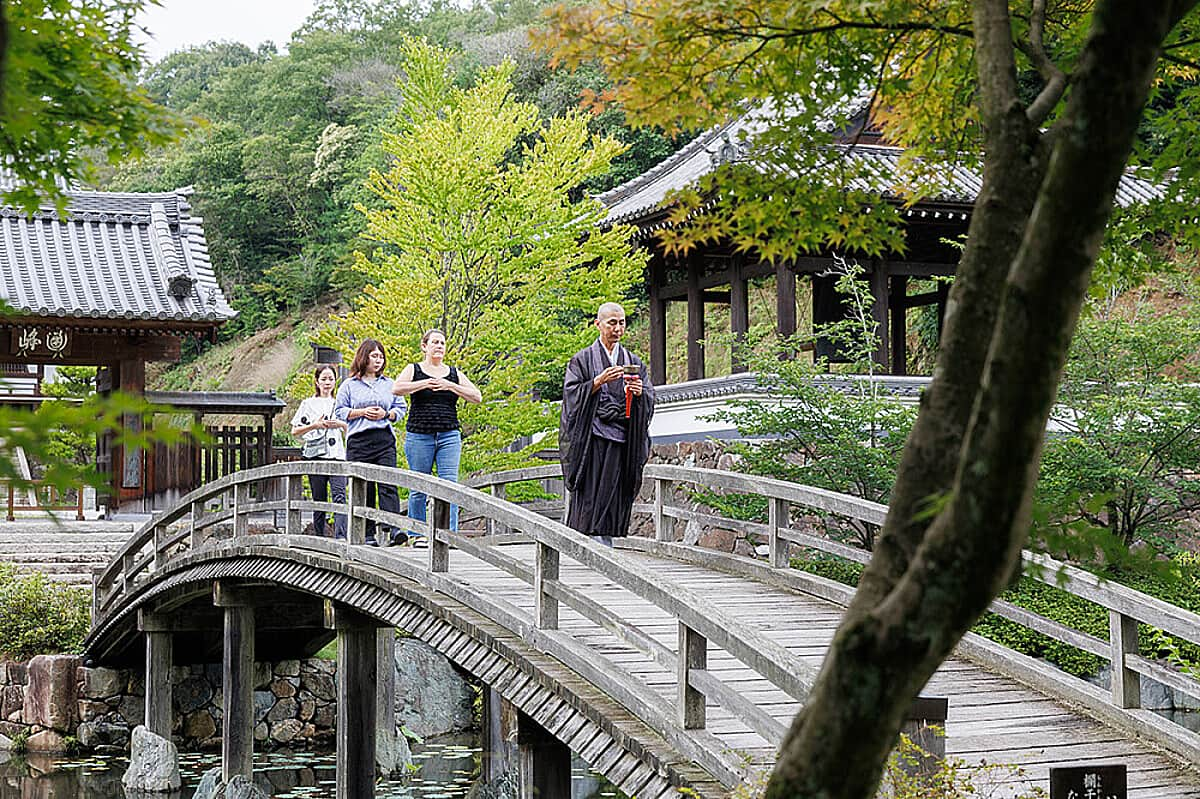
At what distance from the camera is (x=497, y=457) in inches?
559

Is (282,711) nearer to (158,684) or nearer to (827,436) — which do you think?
(158,684)

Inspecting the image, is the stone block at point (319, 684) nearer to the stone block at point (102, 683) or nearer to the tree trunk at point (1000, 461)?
the stone block at point (102, 683)

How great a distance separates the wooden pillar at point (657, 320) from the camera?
19.2m

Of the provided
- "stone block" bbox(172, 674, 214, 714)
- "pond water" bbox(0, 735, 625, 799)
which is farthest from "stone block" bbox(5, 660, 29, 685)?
"stone block" bbox(172, 674, 214, 714)

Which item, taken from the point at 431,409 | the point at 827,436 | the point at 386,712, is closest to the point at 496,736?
the point at 386,712

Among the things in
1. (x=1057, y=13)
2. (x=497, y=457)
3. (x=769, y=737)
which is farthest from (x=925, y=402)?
(x=497, y=457)

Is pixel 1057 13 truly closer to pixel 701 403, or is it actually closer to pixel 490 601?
pixel 490 601

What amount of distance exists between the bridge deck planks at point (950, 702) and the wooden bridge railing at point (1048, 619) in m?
0.09

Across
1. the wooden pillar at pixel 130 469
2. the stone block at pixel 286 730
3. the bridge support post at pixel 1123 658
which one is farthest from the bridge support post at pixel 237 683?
the bridge support post at pixel 1123 658

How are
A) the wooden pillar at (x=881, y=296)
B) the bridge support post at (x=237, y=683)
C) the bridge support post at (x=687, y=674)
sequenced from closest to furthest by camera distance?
1. the bridge support post at (x=687, y=674)
2. the bridge support post at (x=237, y=683)
3. the wooden pillar at (x=881, y=296)

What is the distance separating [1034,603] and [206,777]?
23.3 feet

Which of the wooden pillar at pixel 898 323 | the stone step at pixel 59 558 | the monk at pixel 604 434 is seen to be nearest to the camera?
the monk at pixel 604 434

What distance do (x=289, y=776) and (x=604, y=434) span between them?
22.1 feet

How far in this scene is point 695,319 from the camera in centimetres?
1842
